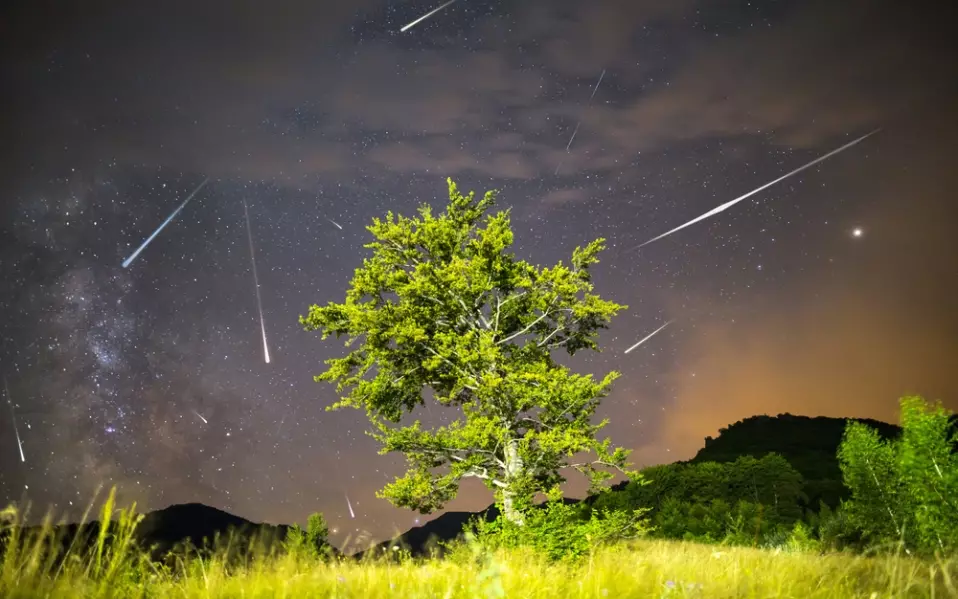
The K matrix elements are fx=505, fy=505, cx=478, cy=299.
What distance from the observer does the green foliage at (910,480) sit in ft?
45.3

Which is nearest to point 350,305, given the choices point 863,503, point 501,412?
point 501,412

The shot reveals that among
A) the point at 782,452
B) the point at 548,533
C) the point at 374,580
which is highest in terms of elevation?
the point at 374,580

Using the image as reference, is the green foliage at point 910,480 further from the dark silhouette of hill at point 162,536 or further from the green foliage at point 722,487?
the green foliage at point 722,487

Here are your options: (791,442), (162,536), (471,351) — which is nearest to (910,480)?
(471,351)

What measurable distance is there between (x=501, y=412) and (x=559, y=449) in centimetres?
200

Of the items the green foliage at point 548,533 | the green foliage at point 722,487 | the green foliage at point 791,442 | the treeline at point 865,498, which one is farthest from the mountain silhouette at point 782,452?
the green foliage at point 548,533

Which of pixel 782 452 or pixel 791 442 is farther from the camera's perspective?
pixel 791 442

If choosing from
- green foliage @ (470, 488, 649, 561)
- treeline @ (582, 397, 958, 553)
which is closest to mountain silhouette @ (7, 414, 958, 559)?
treeline @ (582, 397, 958, 553)

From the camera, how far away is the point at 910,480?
1620 cm

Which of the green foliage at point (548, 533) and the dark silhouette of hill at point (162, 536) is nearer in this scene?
the dark silhouette of hill at point (162, 536)

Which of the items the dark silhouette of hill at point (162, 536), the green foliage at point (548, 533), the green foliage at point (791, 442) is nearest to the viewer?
the dark silhouette of hill at point (162, 536)

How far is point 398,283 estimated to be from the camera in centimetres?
1555

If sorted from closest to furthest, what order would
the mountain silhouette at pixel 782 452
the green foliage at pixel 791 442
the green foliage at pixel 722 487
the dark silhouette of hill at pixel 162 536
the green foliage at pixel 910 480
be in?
the dark silhouette of hill at pixel 162 536 → the green foliage at pixel 910 480 → the green foliage at pixel 722 487 → the mountain silhouette at pixel 782 452 → the green foliage at pixel 791 442

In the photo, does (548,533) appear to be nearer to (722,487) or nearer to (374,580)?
(374,580)
